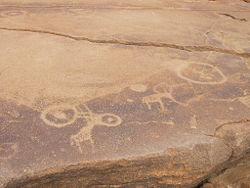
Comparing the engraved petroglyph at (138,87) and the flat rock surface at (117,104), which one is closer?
the flat rock surface at (117,104)

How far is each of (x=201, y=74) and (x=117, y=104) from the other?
440mm

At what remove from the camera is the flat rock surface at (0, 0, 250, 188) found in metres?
0.85

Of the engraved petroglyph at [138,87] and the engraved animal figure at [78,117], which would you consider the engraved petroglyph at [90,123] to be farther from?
the engraved petroglyph at [138,87]

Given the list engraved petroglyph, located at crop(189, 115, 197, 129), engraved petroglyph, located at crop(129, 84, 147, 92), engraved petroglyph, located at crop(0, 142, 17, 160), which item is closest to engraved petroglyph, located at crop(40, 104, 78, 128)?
engraved petroglyph, located at crop(0, 142, 17, 160)

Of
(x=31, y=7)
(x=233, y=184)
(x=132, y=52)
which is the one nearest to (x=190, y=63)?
(x=132, y=52)

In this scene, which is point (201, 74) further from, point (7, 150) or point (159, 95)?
point (7, 150)

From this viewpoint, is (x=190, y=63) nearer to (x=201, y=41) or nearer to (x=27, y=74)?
(x=201, y=41)

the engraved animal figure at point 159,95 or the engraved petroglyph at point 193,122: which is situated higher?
the engraved animal figure at point 159,95

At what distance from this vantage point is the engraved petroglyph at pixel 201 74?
4.02 ft

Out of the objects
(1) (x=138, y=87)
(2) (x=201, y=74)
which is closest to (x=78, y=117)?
(1) (x=138, y=87)

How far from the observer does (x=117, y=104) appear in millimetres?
1035

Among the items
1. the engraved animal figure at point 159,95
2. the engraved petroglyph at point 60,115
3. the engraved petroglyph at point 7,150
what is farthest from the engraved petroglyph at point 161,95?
the engraved petroglyph at point 7,150

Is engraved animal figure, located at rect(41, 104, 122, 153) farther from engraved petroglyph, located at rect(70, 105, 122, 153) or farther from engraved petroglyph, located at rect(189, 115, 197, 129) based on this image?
engraved petroglyph, located at rect(189, 115, 197, 129)

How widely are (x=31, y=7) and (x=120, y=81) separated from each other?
1156 millimetres
